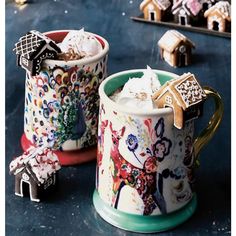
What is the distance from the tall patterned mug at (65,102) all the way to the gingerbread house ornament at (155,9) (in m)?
0.39

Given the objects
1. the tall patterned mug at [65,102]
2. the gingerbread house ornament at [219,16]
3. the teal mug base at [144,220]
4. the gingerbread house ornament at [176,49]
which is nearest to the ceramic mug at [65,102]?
the tall patterned mug at [65,102]

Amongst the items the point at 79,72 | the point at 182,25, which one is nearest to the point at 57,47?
the point at 79,72

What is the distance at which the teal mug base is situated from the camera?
27.8 inches

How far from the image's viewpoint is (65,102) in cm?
79

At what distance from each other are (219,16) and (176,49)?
0.14m

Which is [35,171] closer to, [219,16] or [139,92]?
[139,92]

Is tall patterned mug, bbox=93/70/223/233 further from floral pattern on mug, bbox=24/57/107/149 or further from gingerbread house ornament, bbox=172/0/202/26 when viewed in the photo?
gingerbread house ornament, bbox=172/0/202/26

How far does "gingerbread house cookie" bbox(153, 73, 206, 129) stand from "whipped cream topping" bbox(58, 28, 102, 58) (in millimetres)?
161

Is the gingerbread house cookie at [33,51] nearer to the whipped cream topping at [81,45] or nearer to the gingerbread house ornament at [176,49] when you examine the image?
the whipped cream topping at [81,45]

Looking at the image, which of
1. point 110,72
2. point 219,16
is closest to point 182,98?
point 110,72

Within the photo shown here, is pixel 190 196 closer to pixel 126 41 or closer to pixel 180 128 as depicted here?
pixel 180 128

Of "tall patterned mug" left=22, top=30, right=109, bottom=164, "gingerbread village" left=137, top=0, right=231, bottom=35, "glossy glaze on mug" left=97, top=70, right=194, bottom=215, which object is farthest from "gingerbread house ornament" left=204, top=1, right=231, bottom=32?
"glossy glaze on mug" left=97, top=70, right=194, bottom=215

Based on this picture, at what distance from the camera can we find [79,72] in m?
0.78

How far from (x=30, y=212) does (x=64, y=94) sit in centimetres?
14
